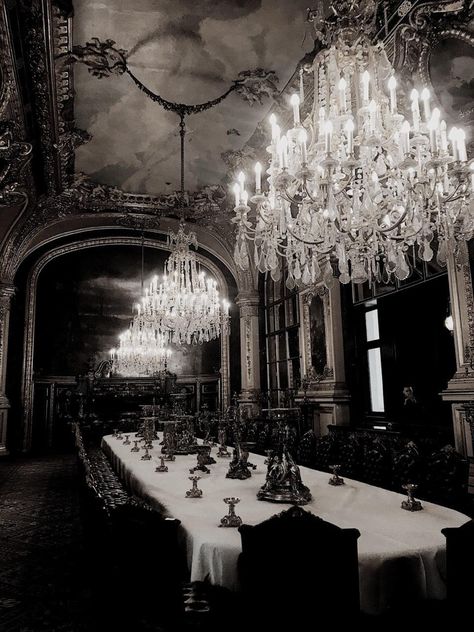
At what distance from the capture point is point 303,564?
1.46 meters

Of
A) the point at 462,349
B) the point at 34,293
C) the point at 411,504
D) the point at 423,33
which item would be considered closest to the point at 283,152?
the point at 423,33

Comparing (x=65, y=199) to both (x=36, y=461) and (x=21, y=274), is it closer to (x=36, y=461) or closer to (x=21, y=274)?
(x=21, y=274)

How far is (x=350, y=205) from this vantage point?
3920 mm

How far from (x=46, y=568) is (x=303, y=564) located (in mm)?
2734

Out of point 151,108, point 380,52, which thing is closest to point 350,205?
point 380,52

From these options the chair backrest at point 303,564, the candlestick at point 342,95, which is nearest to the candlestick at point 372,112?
the candlestick at point 342,95

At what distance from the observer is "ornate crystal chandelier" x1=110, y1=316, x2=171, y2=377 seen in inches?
384

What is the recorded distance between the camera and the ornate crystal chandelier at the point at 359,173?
141 inches

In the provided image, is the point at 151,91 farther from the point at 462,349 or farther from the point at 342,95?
the point at 462,349

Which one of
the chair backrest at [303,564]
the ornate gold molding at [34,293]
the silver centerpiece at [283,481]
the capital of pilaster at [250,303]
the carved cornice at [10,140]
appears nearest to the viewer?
the chair backrest at [303,564]

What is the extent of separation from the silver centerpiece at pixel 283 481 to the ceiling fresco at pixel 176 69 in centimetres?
458

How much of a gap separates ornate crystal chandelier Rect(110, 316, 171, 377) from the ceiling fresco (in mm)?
3414

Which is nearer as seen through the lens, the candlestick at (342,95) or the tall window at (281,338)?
the candlestick at (342,95)

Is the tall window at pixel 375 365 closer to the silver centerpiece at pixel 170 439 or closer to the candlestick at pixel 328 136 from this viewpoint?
the silver centerpiece at pixel 170 439
